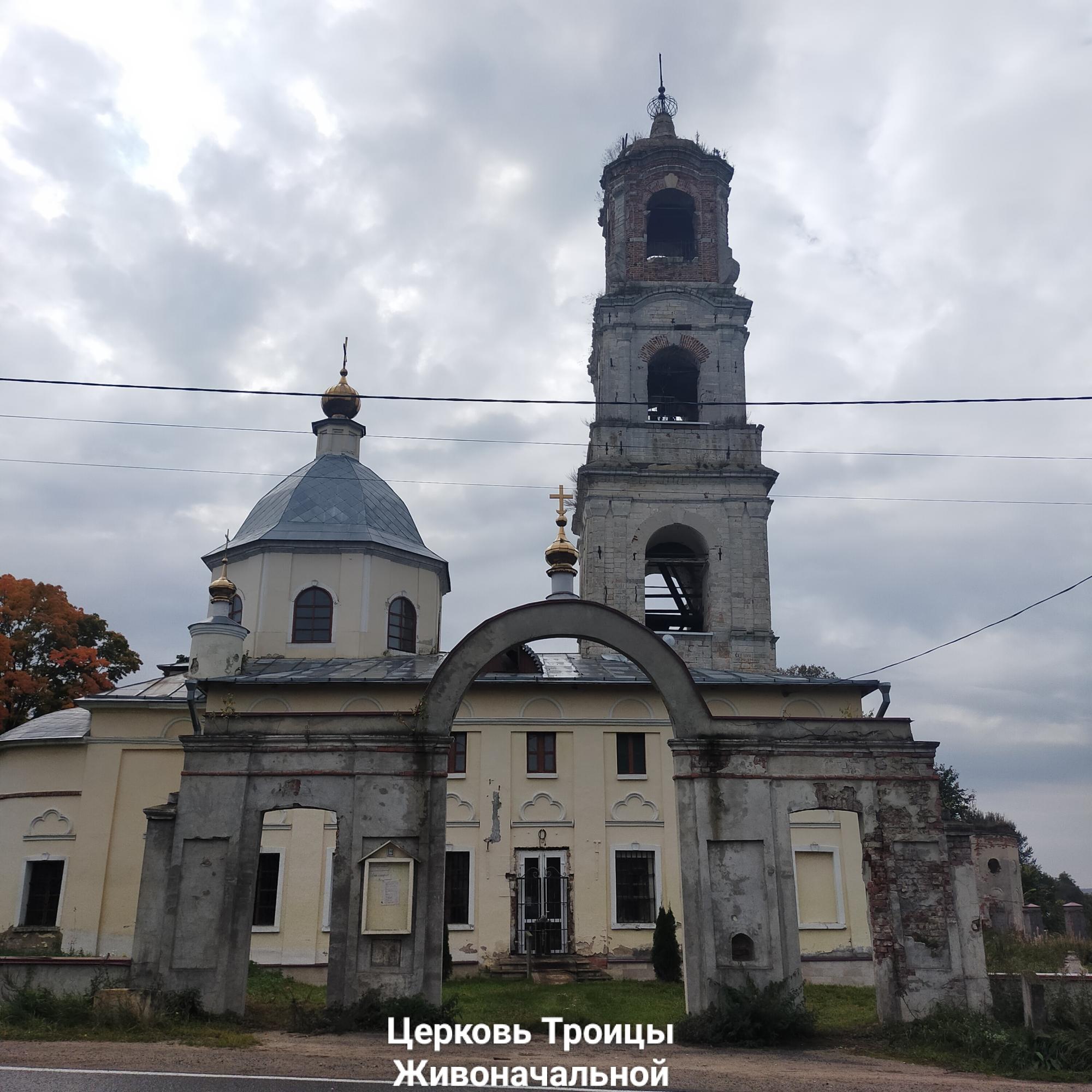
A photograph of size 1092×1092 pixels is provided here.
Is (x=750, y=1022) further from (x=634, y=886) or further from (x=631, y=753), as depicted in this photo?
(x=631, y=753)

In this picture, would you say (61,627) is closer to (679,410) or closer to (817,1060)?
(679,410)

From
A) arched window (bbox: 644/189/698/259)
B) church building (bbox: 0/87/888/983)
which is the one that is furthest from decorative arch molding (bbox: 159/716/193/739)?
arched window (bbox: 644/189/698/259)

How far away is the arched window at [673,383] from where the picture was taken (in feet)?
95.2

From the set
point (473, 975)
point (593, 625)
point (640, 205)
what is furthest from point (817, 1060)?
point (640, 205)

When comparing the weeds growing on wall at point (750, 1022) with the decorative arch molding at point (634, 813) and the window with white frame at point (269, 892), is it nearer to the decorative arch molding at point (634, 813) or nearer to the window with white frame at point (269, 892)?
the decorative arch molding at point (634, 813)

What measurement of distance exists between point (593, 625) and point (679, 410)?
17.2 metres

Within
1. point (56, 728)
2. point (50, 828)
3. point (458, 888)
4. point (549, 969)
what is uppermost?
point (56, 728)

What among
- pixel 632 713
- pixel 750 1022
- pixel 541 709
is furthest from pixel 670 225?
pixel 750 1022

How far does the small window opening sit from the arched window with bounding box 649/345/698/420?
1868 centimetres

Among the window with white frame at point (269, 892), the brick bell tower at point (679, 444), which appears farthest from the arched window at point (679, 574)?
the window with white frame at point (269, 892)

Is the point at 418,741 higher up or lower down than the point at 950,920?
higher up

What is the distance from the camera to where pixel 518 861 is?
67.3 feet

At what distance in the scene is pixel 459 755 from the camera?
21328 mm

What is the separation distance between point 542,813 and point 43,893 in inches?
424
